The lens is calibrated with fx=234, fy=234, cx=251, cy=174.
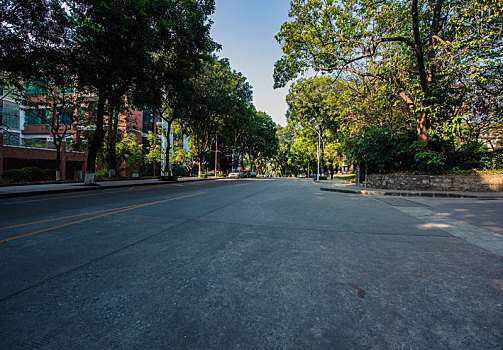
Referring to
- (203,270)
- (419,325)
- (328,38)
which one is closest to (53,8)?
(328,38)

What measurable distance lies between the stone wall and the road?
1167 cm

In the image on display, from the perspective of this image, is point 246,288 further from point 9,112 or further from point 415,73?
point 9,112

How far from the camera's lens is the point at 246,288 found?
242 centimetres

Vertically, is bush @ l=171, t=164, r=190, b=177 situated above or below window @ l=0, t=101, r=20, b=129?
below

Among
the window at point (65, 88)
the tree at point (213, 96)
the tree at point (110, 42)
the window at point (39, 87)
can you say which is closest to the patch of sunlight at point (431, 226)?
the tree at point (110, 42)

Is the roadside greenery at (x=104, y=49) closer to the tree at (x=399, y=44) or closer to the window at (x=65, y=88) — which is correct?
the window at (x=65, y=88)

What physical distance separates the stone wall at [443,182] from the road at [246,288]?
11674 mm

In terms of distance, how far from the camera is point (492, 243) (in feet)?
13.7

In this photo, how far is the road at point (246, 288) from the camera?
5.66 feet

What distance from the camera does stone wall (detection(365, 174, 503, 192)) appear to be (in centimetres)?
1352

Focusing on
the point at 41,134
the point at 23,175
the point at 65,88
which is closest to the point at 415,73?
the point at 65,88

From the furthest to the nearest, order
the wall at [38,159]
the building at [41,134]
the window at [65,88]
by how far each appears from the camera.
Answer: the wall at [38,159], the building at [41,134], the window at [65,88]

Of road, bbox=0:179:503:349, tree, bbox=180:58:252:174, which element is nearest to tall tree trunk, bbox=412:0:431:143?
road, bbox=0:179:503:349

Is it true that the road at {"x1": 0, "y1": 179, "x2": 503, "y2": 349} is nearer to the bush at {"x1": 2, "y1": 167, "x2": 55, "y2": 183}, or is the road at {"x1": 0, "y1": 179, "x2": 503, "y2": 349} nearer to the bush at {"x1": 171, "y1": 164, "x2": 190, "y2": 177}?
the bush at {"x1": 2, "y1": 167, "x2": 55, "y2": 183}
